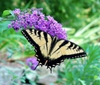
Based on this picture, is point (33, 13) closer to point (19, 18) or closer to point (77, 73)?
point (19, 18)

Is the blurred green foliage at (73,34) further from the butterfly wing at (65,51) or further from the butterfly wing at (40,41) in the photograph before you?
the butterfly wing at (65,51)

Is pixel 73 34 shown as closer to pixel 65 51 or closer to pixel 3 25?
pixel 65 51

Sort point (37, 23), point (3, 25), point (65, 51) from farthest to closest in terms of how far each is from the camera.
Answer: point (65, 51)
point (3, 25)
point (37, 23)

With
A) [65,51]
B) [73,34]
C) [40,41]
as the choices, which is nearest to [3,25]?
[40,41]

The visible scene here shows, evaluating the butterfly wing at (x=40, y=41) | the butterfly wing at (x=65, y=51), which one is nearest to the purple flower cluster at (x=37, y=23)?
the butterfly wing at (x=40, y=41)

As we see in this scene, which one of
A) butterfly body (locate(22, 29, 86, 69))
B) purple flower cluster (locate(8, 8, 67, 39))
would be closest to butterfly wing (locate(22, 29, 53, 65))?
butterfly body (locate(22, 29, 86, 69))

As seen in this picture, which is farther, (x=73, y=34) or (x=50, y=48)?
(x=73, y=34)
